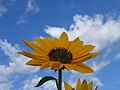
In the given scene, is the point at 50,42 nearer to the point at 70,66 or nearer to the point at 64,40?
the point at 64,40

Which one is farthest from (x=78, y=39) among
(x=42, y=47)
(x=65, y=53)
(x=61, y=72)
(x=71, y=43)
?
(x=61, y=72)

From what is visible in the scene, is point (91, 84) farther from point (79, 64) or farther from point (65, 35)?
point (65, 35)

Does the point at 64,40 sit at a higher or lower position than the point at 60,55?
higher

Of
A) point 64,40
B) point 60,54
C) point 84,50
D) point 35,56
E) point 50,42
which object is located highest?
point 64,40

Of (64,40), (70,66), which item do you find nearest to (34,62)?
(70,66)

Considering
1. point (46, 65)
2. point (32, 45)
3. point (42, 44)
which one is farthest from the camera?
point (42, 44)

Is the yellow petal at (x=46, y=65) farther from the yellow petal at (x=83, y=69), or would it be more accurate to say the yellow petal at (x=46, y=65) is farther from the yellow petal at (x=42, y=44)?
the yellow petal at (x=42, y=44)

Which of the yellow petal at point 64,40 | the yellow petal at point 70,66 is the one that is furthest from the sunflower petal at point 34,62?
the yellow petal at point 64,40
